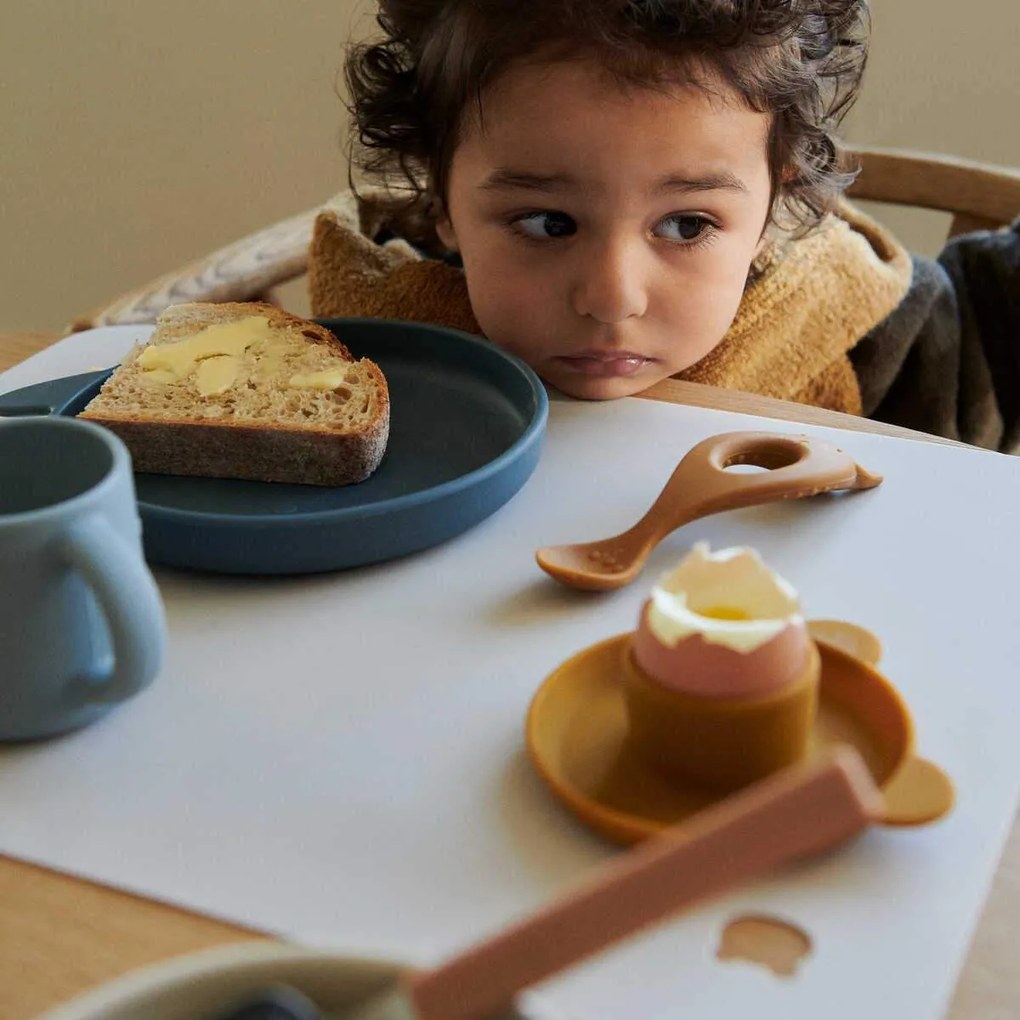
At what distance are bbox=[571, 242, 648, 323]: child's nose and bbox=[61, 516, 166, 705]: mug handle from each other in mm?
490

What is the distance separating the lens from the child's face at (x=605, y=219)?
89 cm

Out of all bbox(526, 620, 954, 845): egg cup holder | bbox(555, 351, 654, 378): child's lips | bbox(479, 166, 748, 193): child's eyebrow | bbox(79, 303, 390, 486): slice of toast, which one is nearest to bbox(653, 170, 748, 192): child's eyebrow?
bbox(479, 166, 748, 193): child's eyebrow

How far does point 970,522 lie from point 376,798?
0.42m

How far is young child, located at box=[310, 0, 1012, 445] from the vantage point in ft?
2.95

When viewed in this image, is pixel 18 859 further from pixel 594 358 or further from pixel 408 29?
pixel 408 29

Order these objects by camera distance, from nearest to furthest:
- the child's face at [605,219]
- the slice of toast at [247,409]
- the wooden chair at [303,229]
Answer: the slice of toast at [247,409] < the child's face at [605,219] < the wooden chair at [303,229]

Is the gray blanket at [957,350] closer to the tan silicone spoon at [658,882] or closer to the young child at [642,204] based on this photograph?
the young child at [642,204]

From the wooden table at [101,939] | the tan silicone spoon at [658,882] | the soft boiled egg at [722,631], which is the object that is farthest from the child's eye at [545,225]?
the tan silicone spoon at [658,882]

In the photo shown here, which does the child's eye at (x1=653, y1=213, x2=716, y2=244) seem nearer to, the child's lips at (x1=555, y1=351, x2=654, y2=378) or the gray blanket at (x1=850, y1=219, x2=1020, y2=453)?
the child's lips at (x1=555, y1=351, x2=654, y2=378)

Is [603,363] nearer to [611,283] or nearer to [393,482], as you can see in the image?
[611,283]

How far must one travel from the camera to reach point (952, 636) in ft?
2.02

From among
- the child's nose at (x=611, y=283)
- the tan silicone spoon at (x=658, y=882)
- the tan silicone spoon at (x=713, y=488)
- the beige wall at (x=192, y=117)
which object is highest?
the tan silicone spoon at (x=658, y=882)

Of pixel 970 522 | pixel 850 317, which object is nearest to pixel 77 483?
pixel 970 522

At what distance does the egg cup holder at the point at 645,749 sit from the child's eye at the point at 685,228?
46 centimetres
